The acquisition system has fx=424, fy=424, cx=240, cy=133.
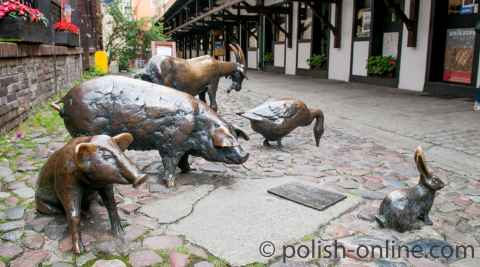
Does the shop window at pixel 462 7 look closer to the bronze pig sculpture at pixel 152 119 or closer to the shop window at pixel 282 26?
the bronze pig sculpture at pixel 152 119

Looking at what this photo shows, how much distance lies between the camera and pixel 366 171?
444cm

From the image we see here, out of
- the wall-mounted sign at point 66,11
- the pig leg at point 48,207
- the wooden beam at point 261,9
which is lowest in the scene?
the pig leg at point 48,207

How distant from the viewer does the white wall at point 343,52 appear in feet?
44.2

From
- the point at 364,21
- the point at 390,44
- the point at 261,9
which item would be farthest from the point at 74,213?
the point at 261,9

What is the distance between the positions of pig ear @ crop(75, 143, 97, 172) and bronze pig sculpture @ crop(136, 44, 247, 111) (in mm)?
3439

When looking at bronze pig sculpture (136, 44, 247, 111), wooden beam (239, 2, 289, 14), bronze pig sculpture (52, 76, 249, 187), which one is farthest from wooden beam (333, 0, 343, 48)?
bronze pig sculpture (52, 76, 249, 187)

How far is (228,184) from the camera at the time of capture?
3814 millimetres

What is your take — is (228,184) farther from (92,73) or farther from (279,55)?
(279,55)

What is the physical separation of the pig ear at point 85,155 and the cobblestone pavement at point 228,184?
0.58 metres

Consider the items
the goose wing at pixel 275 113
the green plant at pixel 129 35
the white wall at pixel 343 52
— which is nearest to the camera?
the goose wing at pixel 275 113

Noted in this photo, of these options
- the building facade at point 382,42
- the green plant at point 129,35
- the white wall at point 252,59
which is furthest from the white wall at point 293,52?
the green plant at point 129,35

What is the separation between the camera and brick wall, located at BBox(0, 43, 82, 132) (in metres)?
5.92

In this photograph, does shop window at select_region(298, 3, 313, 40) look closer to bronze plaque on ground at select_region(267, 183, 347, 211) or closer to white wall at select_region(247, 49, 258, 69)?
white wall at select_region(247, 49, 258, 69)

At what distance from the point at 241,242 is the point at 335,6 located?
1274 centimetres
